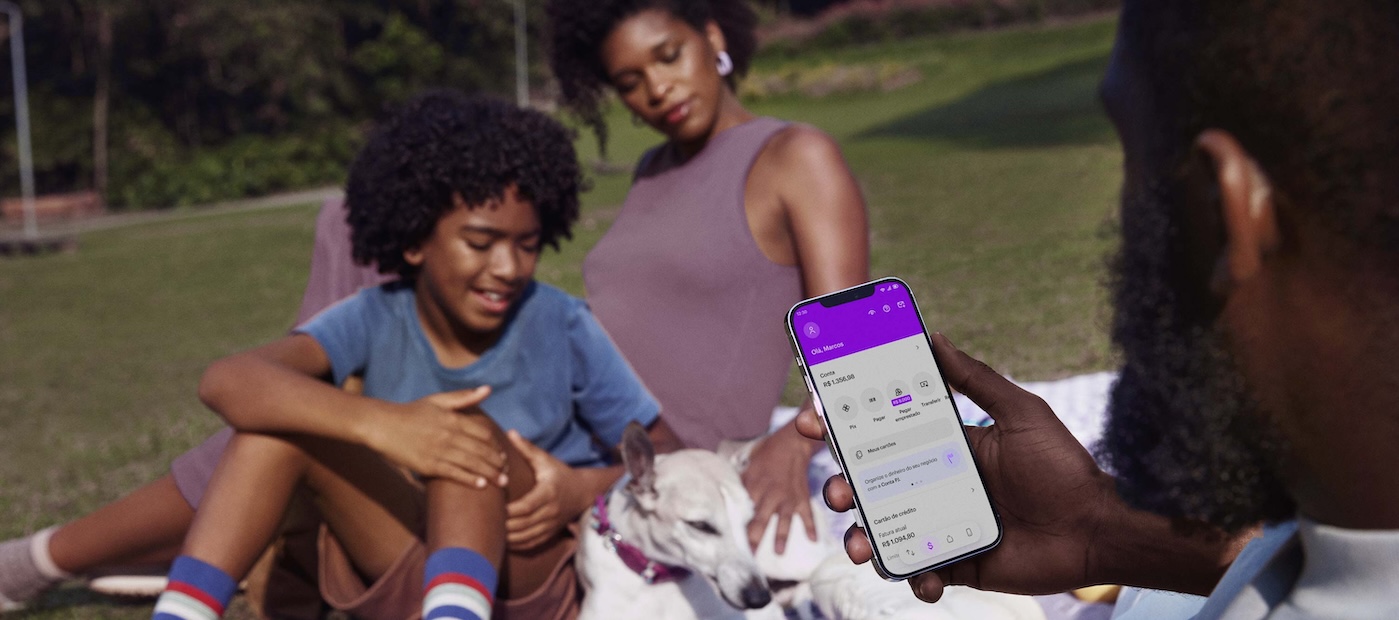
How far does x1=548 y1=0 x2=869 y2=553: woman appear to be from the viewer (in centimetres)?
334

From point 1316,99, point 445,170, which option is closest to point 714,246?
point 445,170

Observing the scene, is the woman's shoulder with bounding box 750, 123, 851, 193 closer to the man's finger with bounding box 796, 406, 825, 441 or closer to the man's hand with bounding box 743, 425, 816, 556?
the man's hand with bounding box 743, 425, 816, 556

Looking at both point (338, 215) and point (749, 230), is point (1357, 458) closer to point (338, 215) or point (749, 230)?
point (749, 230)

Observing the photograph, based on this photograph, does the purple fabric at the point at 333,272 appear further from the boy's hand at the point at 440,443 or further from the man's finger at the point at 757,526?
the man's finger at the point at 757,526

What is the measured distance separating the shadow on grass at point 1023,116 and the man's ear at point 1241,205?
1808cm

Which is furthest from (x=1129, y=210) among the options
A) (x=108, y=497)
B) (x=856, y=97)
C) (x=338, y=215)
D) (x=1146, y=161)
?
(x=856, y=97)

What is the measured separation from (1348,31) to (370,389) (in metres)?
2.64

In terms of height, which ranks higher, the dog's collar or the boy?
the boy

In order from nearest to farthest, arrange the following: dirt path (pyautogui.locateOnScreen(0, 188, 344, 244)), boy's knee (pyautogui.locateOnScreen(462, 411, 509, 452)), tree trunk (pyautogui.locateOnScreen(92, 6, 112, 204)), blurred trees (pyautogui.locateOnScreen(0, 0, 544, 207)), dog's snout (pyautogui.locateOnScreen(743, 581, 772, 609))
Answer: dog's snout (pyautogui.locateOnScreen(743, 581, 772, 609)), boy's knee (pyautogui.locateOnScreen(462, 411, 509, 452)), dirt path (pyautogui.locateOnScreen(0, 188, 344, 244)), blurred trees (pyautogui.locateOnScreen(0, 0, 544, 207)), tree trunk (pyautogui.locateOnScreen(92, 6, 112, 204))

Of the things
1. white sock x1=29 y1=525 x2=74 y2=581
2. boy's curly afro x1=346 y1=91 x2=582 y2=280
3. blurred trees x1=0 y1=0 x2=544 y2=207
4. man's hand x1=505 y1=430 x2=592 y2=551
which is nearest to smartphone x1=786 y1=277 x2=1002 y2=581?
man's hand x1=505 y1=430 x2=592 y2=551

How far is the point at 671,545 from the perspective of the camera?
271 cm

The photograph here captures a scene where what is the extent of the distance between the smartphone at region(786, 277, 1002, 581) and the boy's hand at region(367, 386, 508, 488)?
1201mm

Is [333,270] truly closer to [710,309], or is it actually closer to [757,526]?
[710,309]

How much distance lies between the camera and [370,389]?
3.20m
